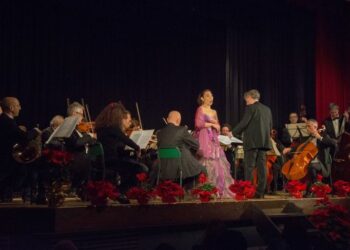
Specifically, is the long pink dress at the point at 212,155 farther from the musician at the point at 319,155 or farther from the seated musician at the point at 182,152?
the musician at the point at 319,155

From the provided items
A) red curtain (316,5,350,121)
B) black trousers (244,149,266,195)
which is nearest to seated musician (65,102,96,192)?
black trousers (244,149,266,195)

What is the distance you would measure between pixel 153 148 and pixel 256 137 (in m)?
2.08

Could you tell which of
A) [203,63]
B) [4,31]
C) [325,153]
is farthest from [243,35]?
[4,31]

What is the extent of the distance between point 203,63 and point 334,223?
22.2 ft

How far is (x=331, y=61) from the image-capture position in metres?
12.7

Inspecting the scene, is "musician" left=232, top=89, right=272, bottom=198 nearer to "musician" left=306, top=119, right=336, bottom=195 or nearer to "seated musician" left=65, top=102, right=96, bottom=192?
"musician" left=306, top=119, right=336, bottom=195

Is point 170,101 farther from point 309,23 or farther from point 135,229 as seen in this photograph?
point 135,229

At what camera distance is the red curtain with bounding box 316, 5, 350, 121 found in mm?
12570

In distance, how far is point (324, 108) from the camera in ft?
41.3

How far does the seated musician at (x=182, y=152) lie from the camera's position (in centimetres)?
727

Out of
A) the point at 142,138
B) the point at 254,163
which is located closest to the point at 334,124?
the point at 254,163

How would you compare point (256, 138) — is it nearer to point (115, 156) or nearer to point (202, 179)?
point (202, 179)

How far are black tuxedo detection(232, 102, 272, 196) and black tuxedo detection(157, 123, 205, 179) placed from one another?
Result: 0.64 m

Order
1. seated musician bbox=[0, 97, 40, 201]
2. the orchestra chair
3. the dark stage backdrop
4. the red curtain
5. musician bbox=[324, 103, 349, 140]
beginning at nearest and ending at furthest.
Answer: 1. seated musician bbox=[0, 97, 40, 201]
2. the orchestra chair
3. the dark stage backdrop
4. musician bbox=[324, 103, 349, 140]
5. the red curtain
